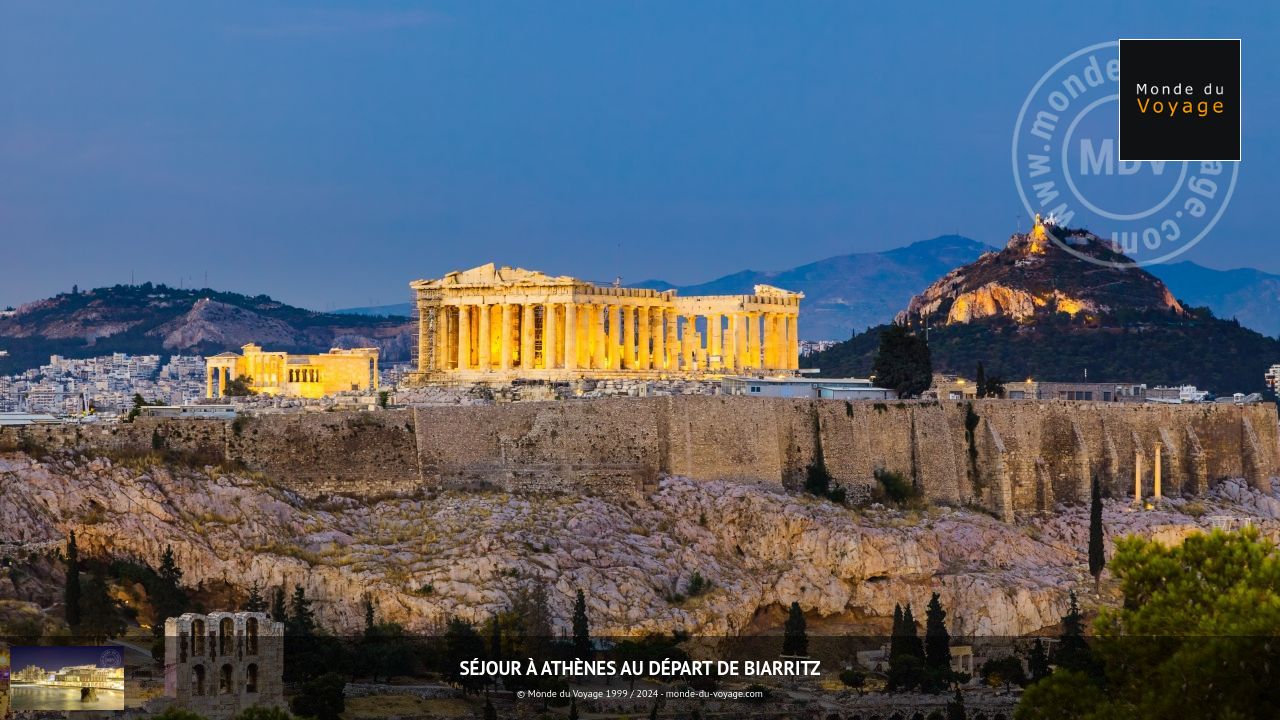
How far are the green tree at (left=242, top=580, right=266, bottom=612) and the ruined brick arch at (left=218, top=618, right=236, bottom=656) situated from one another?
484 centimetres

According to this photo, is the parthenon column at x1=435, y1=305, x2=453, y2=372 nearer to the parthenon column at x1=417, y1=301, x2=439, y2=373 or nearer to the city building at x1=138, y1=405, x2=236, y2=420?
the parthenon column at x1=417, y1=301, x2=439, y2=373

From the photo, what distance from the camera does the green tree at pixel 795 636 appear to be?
6000cm

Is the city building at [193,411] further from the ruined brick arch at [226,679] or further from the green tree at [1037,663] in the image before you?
the green tree at [1037,663]

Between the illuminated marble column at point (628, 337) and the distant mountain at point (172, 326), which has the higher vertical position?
the distant mountain at point (172, 326)

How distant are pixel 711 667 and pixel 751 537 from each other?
6841 millimetres

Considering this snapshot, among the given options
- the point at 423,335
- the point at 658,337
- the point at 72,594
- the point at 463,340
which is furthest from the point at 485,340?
the point at 72,594

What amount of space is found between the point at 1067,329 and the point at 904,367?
158 ft

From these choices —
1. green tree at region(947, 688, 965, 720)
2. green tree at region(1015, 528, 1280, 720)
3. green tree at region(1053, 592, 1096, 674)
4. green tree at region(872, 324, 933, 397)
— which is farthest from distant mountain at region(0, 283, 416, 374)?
green tree at region(1015, 528, 1280, 720)

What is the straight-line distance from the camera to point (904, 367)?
75938mm

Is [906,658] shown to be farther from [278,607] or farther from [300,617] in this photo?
[278,607]

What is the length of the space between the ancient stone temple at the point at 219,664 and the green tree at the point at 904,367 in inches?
1268

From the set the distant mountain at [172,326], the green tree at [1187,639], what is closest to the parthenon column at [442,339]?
the green tree at [1187,639]

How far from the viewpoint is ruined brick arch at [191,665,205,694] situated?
46.9m

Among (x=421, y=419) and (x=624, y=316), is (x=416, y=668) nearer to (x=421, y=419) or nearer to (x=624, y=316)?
(x=421, y=419)
